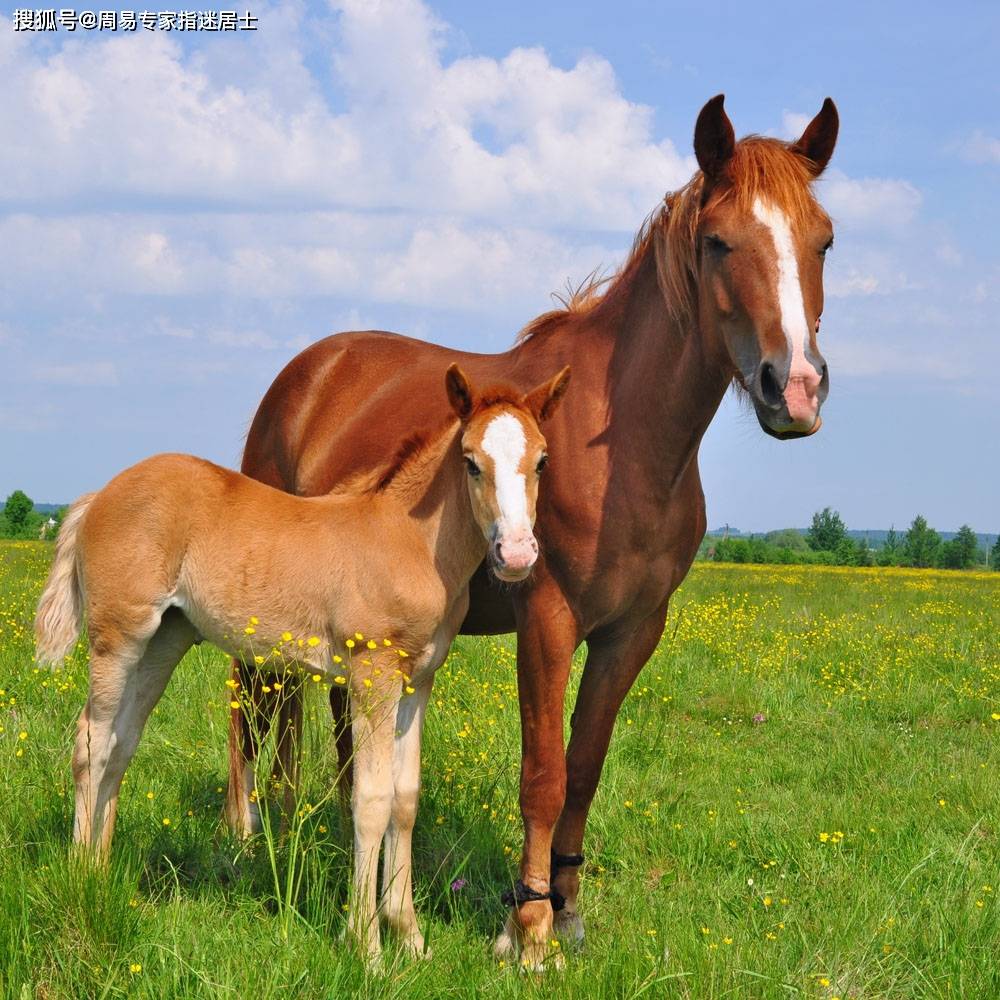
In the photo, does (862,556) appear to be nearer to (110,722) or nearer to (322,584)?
(322,584)

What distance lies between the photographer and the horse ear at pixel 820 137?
3812 mm

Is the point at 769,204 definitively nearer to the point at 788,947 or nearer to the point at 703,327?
the point at 703,327

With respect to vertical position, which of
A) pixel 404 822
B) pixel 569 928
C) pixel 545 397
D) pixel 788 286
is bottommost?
pixel 569 928

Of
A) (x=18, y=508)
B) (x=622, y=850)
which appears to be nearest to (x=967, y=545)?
(x=18, y=508)

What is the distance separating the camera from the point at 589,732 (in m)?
4.26

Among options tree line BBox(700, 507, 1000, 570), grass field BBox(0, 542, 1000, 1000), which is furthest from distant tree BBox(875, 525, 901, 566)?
grass field BBox(0, 542, 1000, 1000)

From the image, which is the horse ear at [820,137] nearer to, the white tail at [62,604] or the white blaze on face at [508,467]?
the white blaze on face at [508,467]

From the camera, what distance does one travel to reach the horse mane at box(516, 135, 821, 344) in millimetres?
3537

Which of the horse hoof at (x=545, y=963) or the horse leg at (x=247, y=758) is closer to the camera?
the horse hoof at (x=545, y=963)

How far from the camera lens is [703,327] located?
148 inches

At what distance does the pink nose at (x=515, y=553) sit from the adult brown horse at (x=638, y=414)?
0.47 metres

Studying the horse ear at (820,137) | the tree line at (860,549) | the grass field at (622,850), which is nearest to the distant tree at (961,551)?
the tree line at (860,549)

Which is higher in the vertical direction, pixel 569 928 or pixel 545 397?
pixel 545 397

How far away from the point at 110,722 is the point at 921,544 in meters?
86.0
